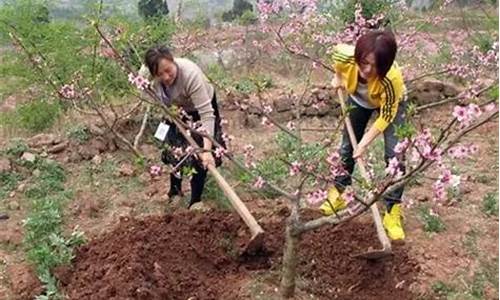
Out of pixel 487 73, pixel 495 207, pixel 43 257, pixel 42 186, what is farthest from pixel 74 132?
pixel 487 73

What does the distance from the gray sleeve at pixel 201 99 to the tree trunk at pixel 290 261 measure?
1070 mm

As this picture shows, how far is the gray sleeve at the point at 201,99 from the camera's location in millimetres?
4738

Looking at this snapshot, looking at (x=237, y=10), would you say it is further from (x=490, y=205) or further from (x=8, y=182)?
(x=490, y=205)

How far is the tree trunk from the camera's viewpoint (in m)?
3.95

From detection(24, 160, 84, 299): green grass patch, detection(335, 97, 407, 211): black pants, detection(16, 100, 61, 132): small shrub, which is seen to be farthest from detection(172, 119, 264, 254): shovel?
detection(16, 100, 61, 132): small shrub

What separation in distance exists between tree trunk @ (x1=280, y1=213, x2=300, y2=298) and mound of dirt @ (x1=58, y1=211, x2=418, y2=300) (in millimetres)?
190

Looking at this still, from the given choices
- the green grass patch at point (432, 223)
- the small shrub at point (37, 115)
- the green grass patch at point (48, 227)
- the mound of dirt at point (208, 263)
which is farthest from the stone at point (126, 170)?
the green grass patch at point (432, 223)

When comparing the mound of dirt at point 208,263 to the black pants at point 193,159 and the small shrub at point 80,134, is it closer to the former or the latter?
the black pants at point 193,159

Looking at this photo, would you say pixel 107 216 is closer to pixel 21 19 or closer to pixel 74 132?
pixel 74 132

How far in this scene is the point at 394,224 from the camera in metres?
4.73

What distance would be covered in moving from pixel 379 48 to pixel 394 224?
1494 mm

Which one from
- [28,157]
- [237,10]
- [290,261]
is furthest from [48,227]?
[237,10]

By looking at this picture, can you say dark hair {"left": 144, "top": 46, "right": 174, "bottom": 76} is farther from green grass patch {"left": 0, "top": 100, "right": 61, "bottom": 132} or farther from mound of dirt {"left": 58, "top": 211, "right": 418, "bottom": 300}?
green grass patch {"left": 0, "top": 100, "right": 61, "bottom": 132}

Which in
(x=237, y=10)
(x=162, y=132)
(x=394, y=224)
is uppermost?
(x=162, y=132)
